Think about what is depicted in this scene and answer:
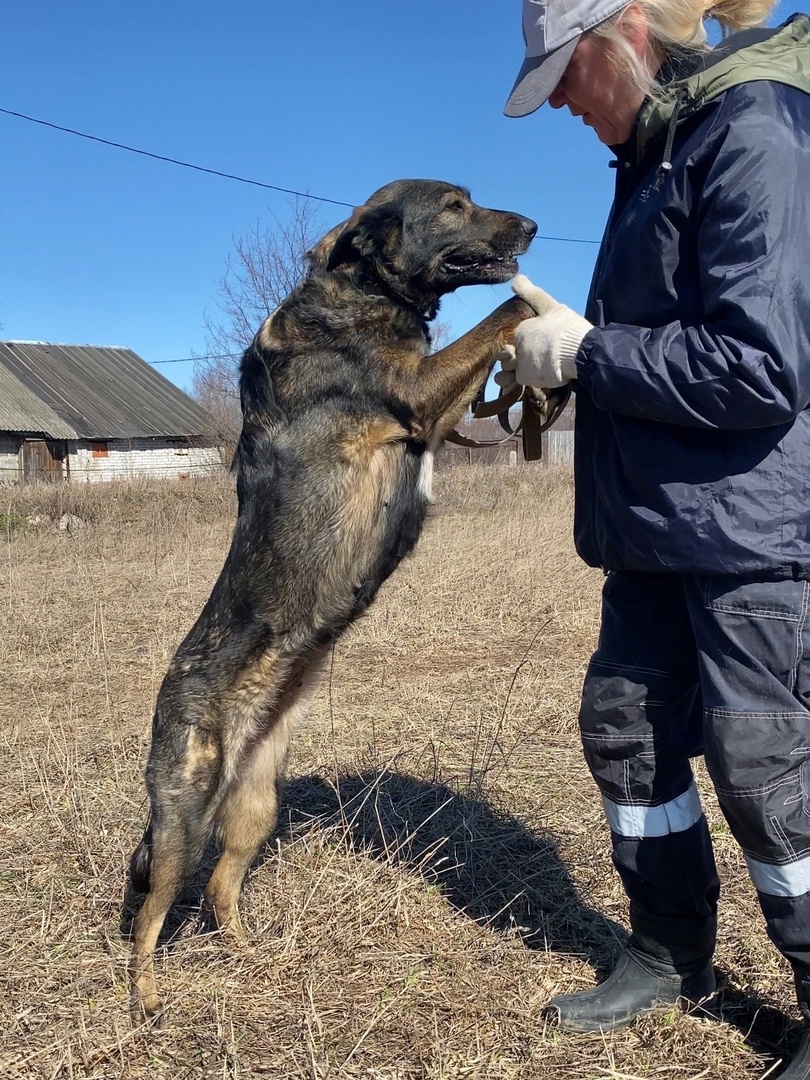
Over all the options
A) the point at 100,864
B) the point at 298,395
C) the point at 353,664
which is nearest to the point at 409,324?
the point at 298,395

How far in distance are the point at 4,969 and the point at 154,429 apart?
32.8 m

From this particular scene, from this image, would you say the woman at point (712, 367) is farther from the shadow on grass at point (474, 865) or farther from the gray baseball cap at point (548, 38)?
the shadow on grass at point (474, 865)

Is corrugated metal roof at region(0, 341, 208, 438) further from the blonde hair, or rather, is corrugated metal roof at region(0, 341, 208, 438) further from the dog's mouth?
the blonde hair

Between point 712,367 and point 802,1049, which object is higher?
point 712,367

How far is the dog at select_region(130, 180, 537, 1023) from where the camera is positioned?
3.00 metres

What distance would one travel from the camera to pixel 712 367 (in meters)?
1.84

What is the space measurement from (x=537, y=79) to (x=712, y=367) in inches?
35.1

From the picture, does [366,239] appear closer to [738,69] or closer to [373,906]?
[738,69]

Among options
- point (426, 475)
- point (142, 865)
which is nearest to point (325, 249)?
point (426, 475)

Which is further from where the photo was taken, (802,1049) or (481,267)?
(481,267)

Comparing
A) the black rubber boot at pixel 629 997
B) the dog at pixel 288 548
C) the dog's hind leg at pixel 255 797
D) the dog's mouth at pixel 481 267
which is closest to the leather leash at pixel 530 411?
the dog at pixel 288 548

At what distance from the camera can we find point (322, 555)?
3084mm

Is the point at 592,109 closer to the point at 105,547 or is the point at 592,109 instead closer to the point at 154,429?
the point at 105,547

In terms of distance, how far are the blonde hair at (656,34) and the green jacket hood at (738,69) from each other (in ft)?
0.15
